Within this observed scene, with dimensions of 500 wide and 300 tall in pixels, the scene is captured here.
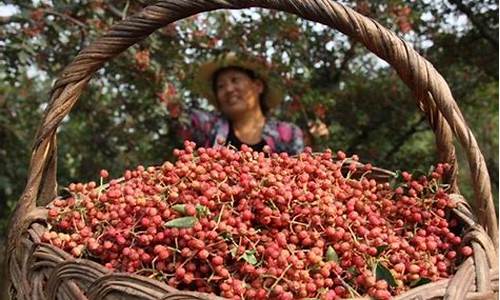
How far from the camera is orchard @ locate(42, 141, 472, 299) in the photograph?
737mm

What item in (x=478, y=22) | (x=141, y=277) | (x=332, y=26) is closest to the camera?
Answer: (x=141, y=277)

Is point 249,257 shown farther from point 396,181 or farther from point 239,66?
point 239,66

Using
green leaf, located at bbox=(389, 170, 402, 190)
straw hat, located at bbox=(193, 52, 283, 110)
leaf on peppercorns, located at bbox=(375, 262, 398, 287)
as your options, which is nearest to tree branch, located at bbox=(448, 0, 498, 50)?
straw hat, located at bbox=(193, 52, 283, 110)

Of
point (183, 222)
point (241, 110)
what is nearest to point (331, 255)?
point (183, 222)

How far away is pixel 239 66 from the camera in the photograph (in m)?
2.61

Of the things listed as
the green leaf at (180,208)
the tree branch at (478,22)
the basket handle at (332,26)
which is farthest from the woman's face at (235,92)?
the green leaf at (180,208)

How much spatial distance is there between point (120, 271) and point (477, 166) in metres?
0.44

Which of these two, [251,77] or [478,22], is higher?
[478,22]

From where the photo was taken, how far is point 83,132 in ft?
12.7

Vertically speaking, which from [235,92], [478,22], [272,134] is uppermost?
[478,22]

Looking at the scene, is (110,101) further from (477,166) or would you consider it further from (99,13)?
(477,166)

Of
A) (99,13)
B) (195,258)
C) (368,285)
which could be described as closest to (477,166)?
(368,285)

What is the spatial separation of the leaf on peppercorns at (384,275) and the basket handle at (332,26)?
0.59 feet

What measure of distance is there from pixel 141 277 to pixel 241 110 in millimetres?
1774
